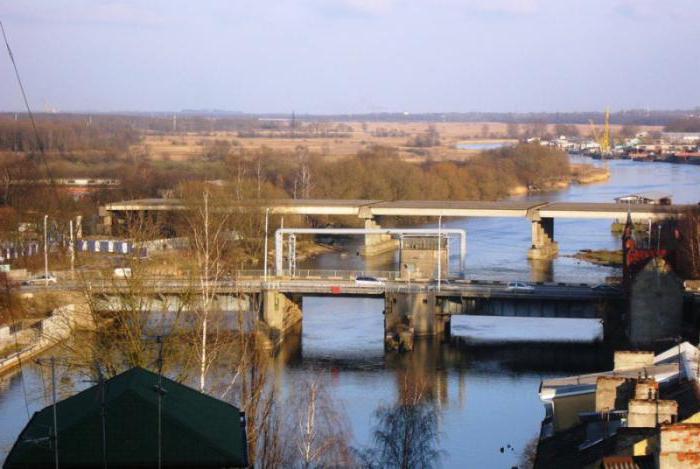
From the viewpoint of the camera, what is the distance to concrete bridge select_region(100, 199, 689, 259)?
88.0 feet

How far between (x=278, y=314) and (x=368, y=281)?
4.78 ft

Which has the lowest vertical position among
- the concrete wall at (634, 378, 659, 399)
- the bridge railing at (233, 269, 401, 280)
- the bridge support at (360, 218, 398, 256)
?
the bridge support at (360, 218, 398, 256)

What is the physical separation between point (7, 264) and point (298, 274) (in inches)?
185

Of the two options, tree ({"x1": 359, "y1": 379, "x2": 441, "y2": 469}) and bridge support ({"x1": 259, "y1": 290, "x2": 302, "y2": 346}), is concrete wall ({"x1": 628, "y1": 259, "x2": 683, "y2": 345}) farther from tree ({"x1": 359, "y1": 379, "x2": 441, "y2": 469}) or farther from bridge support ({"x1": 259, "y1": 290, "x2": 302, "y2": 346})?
bridge support ({"x1": 259, "y1": 290, "x2": 302, "y2": 346})

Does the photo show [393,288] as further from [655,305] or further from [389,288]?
[655,305]

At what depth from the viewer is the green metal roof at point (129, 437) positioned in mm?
6312

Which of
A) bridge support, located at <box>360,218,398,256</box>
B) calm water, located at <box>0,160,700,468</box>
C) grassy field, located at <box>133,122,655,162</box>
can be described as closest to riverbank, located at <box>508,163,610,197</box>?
grassy field, located at <box>133,122,655,162</box>

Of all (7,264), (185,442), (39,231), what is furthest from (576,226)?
(185,442)

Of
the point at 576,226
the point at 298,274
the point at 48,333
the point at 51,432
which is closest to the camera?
the point at 51,432

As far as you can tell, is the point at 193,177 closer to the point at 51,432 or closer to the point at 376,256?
the point at 376,256

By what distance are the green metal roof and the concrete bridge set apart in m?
19.2

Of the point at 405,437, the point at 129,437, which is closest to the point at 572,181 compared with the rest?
the point at 405,437

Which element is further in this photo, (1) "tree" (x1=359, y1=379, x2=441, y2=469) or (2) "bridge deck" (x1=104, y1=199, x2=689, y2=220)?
(2) "bridge deck" (x1=104, y1=199, x2=689, y2=220)

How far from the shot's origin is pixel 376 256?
27.1 m
